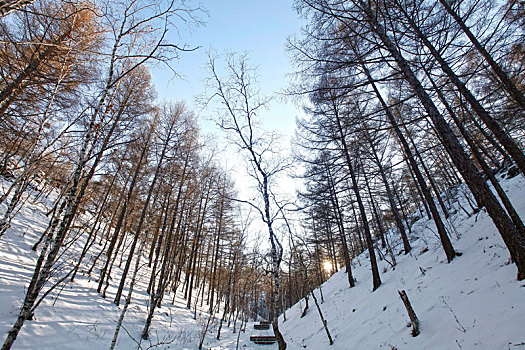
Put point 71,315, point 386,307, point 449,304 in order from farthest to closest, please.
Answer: point 71,315 < point 386,307 < point 449,304

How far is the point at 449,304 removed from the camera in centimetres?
414

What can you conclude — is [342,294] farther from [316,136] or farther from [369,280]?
[316,136]

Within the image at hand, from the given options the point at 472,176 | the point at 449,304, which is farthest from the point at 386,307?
the point at 472,176

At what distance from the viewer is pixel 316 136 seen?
9281 mm

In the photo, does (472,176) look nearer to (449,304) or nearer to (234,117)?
(449,304)

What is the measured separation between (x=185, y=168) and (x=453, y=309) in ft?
39.2

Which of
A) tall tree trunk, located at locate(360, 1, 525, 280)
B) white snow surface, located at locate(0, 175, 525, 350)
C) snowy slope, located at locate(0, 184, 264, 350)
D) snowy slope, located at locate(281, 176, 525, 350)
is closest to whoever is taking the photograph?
snowy slope, located at locate(281, 176, 525, 350)

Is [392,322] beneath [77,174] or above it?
beneath

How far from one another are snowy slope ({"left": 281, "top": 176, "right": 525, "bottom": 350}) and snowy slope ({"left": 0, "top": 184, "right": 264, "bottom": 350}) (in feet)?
16.6

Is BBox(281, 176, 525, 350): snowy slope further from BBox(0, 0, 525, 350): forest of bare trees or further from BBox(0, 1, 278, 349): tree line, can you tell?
BBox(0, 1, 278, 349): tree line

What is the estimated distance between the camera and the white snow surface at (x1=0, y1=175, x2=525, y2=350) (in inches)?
132

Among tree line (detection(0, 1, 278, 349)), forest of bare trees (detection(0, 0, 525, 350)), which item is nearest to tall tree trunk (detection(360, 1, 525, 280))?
forest of bare trees (detection(0, 0, 525, 350))

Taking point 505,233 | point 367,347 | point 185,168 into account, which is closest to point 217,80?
point 185,168

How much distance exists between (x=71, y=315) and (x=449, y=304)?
10.3 meters
